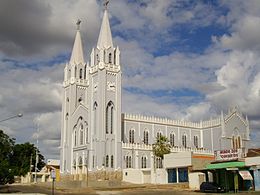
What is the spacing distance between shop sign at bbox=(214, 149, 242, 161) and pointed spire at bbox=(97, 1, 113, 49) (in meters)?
37.5

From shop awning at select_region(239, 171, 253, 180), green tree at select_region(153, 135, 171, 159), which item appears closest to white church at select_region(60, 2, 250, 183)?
green tree at select_region(153, 135, 171, 159)

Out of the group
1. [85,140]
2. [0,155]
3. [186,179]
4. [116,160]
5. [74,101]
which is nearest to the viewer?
[0,155]

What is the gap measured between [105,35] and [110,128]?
18315 mm

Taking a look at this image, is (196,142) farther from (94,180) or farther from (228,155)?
(228,155)

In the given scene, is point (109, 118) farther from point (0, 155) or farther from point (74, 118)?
point (0, 155)

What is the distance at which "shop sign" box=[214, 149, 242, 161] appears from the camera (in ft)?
152

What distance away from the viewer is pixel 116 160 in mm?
74812

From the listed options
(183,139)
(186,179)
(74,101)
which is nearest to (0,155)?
(186,179)

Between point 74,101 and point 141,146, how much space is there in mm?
17822

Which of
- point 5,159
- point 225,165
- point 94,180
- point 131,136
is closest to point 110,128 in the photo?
point 131,136

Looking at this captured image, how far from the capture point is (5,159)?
159 ft

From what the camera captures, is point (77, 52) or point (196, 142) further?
point (196, 142)

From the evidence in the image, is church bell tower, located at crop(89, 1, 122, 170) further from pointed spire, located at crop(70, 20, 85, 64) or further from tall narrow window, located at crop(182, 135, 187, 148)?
tall narrow window, located at crop(182, 135, 187, 148)

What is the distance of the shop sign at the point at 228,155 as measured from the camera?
4638 centimetres
